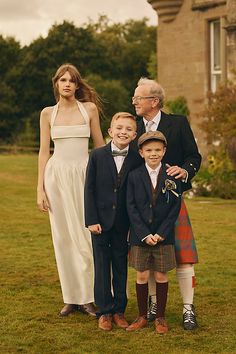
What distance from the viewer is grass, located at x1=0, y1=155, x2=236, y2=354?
20.6 feet

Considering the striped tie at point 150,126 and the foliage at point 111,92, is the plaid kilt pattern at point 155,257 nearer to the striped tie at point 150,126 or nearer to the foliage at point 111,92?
the striped tie at point 150,126

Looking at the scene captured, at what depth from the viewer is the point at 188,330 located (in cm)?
668

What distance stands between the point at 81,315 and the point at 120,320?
1.96ft

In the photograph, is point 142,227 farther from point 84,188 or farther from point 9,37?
point 9,37

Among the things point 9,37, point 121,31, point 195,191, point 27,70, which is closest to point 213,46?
point 195,191

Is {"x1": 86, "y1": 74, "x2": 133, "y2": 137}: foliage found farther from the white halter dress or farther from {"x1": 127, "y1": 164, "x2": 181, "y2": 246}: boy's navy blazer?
{"x1": 127, "y1": 164, "x2": 181, "y2": 246}: boy's navy blazer

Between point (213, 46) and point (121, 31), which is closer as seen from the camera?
point (213, 46)

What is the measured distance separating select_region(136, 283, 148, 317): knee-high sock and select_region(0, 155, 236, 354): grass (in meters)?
0.16

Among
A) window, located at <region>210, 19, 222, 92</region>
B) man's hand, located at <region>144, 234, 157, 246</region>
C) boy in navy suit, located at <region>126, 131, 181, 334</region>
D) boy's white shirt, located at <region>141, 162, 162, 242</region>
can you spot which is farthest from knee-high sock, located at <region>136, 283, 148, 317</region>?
window, located at <region>210, 19, 222, 92</region>

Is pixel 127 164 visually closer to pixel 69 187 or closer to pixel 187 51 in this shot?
pixel 69 187

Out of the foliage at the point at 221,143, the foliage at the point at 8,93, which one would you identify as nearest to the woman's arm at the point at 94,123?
the foliage at the point at 221,143

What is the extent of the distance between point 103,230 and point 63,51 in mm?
48476

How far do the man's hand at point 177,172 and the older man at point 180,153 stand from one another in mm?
86

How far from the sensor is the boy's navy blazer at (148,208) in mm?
6477
